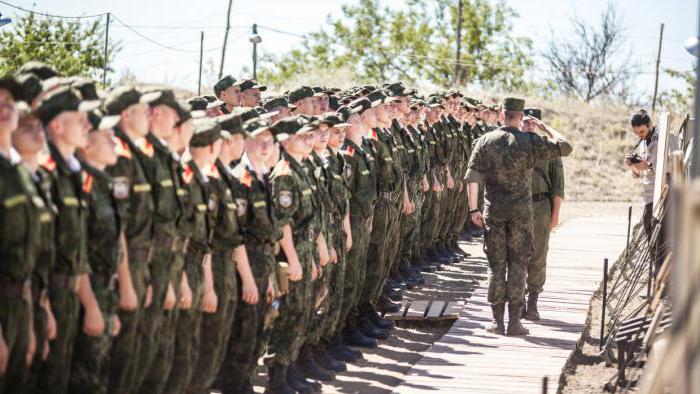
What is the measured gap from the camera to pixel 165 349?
714 centimetres

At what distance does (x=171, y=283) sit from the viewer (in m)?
7.11

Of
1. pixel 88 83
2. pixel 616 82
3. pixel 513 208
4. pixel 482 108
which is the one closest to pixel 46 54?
Result: pixel 482 108

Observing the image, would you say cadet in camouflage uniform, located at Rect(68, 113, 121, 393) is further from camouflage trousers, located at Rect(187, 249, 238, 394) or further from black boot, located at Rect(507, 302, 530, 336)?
black boot, located at Rect(507, 302, 530, 336)

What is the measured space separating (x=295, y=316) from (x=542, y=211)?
397cm

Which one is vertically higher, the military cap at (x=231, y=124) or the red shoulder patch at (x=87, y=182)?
the military cap at (x=231, y=124)

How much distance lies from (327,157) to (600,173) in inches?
1111

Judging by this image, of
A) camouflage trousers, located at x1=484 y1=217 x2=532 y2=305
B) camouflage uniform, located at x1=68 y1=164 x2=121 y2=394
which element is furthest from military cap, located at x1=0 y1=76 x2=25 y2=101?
camouflage trousers, located at x1=484 y1=217 x2=532 y2=305

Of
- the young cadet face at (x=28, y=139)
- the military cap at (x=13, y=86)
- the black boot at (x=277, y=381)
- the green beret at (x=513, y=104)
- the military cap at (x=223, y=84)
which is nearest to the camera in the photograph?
the young cadet face at (x=28, y=139)

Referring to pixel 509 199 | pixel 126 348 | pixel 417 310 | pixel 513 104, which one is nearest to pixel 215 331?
pixel 126 348

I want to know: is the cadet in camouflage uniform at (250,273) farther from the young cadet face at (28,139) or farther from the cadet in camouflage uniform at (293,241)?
the young cadet face at (28,139)

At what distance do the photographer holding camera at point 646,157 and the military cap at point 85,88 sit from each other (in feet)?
23.9

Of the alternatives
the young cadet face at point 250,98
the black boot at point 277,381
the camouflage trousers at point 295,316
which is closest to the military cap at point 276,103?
the young cadet face at point 250,98

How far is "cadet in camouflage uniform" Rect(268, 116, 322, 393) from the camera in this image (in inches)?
338

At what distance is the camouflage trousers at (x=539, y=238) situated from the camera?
12102mm
